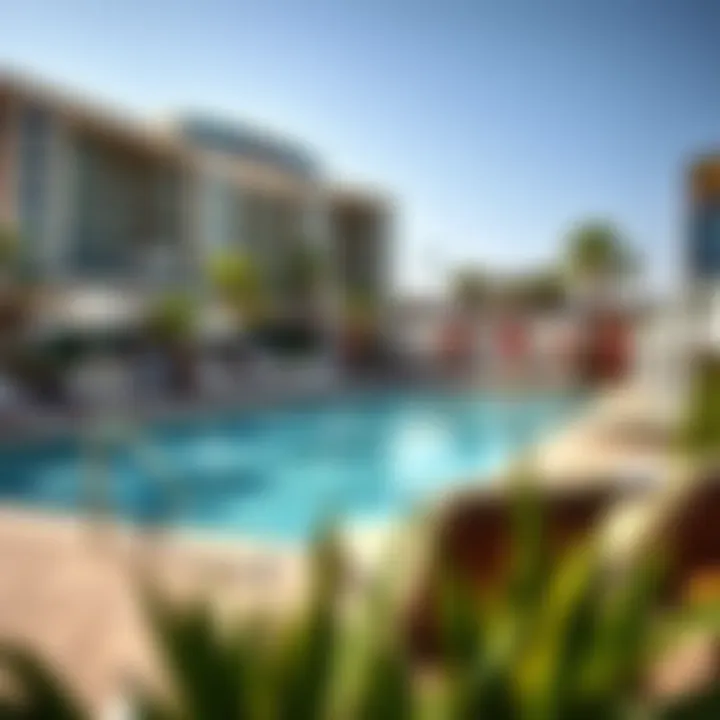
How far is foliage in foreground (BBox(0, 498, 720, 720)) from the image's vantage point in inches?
25.1

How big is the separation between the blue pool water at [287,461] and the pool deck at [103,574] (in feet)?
0.57

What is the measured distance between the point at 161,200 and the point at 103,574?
4.36 meters

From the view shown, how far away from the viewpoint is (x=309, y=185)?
5.17 m

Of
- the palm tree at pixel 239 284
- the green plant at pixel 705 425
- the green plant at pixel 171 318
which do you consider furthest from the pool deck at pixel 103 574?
the green plant at pixel 171 318

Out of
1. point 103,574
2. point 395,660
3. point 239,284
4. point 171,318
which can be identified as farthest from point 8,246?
point 395,660

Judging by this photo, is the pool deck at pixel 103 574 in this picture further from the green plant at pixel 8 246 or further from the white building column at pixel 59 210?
the white building column at pixel 59 210

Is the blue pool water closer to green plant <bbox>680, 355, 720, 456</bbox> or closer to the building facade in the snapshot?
green plant <bbox>680, 355, 720, 456</bbox>

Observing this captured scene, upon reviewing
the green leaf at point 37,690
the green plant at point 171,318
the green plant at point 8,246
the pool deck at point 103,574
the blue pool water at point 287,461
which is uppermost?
the green plant at point 8,246

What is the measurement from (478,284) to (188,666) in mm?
4177

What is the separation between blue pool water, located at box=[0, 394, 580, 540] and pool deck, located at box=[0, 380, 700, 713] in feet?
0.57

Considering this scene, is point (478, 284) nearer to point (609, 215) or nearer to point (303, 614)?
point (609, 215)

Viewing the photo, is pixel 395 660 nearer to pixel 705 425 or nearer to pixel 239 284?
pixel 705 425

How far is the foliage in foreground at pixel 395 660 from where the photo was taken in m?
0.64

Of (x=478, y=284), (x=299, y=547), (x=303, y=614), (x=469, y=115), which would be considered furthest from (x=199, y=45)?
(x=478, y=284)
